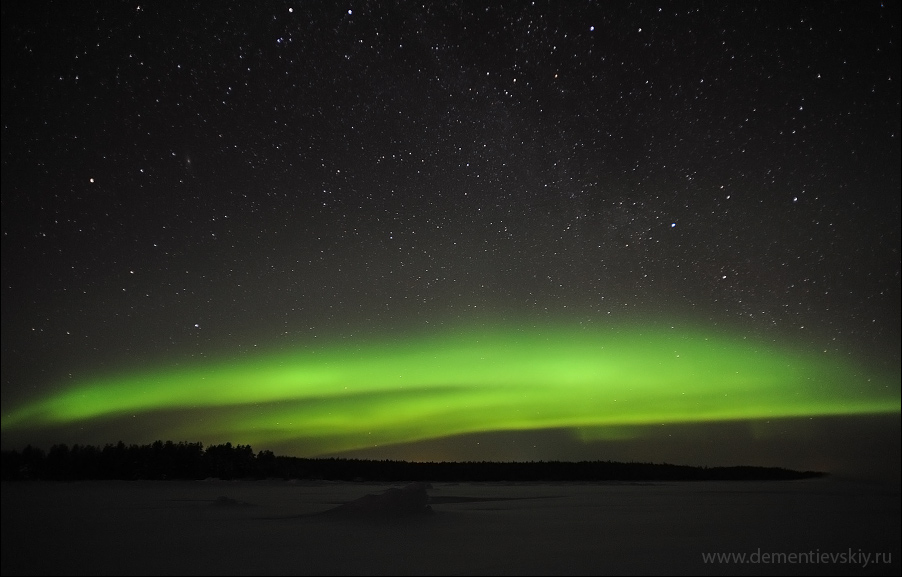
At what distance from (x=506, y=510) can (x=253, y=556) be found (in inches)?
440

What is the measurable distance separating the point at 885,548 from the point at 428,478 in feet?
133

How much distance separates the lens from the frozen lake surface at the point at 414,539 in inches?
354

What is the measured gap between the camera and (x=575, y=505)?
20656 millimetres

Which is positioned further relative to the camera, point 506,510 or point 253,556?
point 506,510

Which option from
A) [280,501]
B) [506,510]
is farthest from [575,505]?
[280,501]

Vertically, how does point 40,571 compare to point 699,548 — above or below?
above

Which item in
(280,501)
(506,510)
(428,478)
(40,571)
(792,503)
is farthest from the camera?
(428,478)

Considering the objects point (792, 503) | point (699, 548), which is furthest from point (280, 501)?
point (792, 503)

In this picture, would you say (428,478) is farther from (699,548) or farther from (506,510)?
(699,548)

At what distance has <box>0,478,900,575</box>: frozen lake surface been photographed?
29.5 feet

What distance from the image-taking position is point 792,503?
2206 cm

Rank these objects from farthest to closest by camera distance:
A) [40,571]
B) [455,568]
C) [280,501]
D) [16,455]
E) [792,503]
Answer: [792,503]
[280,501]
[16,455]
[455,568]
[40,571]

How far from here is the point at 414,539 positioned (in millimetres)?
11727

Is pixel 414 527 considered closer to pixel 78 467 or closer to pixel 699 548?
pixel 699 548
